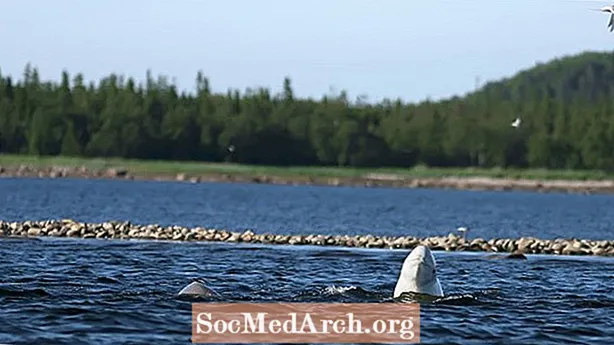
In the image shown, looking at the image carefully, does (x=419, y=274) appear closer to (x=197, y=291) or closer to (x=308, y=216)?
(x=197, y=291)

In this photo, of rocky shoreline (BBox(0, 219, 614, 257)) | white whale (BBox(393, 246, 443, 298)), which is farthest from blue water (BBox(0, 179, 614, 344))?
rocky shoreline (BBox(0, 219, 614, 257))

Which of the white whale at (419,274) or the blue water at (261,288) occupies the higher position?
the white whale at (419,274)

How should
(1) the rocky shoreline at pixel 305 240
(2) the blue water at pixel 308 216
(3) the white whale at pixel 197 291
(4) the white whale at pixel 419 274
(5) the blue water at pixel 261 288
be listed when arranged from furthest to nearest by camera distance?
(2) the blue water at pixel 308 216
(1) the rocky shoreline at pixel 305 240
(3) the white whale at pixel 197 291
(4) the white whale at pixel 419 274
(5) the blue water at pixel 261 288

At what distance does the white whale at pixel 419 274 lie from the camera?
28.5 m

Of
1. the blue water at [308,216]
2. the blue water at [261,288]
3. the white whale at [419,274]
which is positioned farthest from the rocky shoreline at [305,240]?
the white whale at [419,274]

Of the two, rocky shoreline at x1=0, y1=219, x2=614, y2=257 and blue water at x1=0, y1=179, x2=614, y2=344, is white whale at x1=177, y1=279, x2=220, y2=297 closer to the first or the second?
blue water at x1=0, y1=179, x2=614, y2=344

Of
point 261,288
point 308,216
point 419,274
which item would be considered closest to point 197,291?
point 261,288

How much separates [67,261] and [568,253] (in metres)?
17.5

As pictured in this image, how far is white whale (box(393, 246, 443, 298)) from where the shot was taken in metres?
28.5

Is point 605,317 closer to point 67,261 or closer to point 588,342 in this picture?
point 588,342

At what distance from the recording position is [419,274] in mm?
28750

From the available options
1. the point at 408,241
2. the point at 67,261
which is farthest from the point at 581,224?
the point at 67,261

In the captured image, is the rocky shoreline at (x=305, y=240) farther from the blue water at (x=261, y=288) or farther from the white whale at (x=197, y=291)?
the white whale at (x=197, y=291)

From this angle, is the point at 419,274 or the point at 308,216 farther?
the point at 308,216
